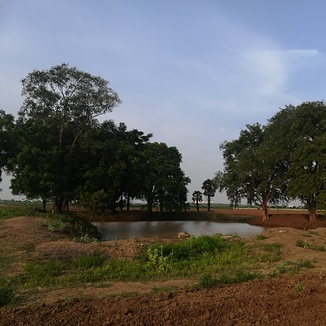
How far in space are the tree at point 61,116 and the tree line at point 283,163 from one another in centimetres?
1723

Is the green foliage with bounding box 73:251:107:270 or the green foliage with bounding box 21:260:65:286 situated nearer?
the green foliage with bounding box 21:260:65:286

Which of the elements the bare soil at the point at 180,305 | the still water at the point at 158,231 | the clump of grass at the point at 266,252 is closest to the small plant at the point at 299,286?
the bare soil at the point at 180,305

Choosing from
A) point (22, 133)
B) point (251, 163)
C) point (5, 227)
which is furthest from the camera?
point (251, 163)

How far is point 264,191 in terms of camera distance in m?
39.3

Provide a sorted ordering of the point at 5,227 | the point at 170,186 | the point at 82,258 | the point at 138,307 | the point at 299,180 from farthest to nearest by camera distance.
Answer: the point at 170,186, the point at 299,180, the point at 5,227, the point at 82,258, the point at 138,307

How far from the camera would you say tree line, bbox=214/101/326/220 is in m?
30.6

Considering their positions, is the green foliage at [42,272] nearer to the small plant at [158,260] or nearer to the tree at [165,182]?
the small plant at [158,260]

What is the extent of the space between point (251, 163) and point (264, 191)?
3.64 m

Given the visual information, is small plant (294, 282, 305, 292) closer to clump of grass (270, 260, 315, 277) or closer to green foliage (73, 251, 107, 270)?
clump of grass (270, 260, 315, 277)

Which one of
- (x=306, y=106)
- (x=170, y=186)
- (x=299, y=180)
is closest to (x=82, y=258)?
(x=299, y=180)

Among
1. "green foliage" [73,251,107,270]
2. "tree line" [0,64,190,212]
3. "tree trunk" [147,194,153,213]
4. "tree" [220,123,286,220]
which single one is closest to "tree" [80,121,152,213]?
"tree line" [0,64,190,212]

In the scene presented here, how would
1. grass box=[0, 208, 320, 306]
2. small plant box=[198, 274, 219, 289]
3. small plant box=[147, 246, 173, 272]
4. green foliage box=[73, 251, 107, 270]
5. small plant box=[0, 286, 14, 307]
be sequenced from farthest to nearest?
green foliage box=[73, 251, 107, 270], small plant box=[147, 246, 173, 272], grass box=[0, 208, 320, 306], small plant box=[198, 274, 219, 289], small plant box=[0, 286, 14, 307]

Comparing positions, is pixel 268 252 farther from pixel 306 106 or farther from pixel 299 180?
pixel 306 106

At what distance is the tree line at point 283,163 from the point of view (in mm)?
30641
